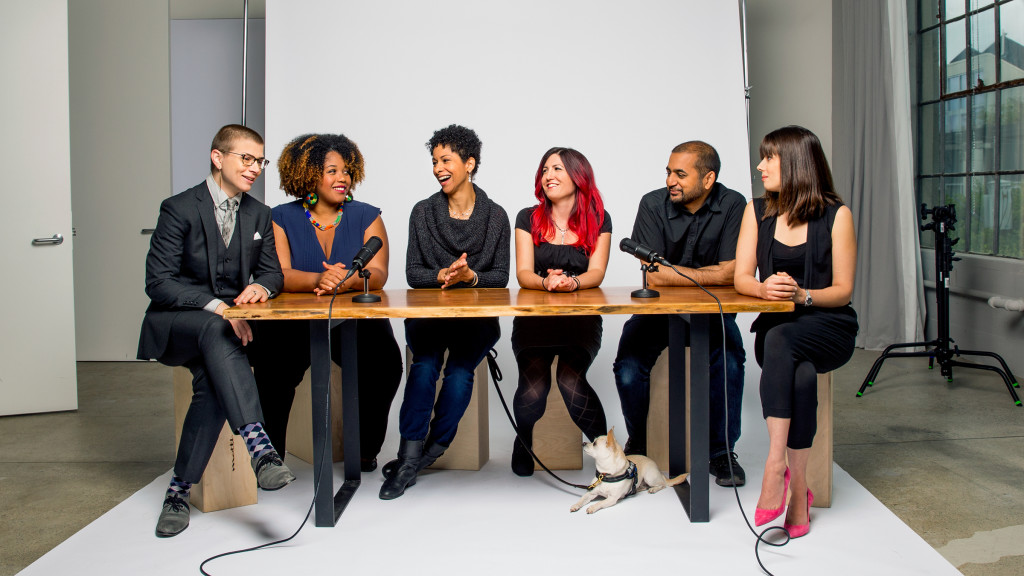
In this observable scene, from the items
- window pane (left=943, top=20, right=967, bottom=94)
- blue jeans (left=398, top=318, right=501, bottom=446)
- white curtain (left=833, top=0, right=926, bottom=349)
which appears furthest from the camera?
white curtain (left=833, top=0, right=926, bottom=349)

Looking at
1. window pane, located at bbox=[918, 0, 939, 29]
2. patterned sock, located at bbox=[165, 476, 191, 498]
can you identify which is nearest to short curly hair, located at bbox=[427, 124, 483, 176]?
patterned sock, located at bbox=[165, 476, 191, 498]

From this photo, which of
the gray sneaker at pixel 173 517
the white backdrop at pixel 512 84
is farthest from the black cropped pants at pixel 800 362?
the white backdrop at pixel 512 84

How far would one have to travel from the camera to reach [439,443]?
2.96 metres

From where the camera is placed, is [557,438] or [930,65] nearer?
[557,438]

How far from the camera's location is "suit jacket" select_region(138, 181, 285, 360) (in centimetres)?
262

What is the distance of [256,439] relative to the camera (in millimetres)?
2447

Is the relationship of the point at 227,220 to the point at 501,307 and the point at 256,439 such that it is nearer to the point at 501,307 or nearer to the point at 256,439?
the point at 256,439

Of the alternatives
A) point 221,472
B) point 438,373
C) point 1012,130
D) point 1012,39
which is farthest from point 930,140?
point 221,472

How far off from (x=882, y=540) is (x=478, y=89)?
3.17 meters

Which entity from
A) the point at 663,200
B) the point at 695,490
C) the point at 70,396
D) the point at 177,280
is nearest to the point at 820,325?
the point at 695,490

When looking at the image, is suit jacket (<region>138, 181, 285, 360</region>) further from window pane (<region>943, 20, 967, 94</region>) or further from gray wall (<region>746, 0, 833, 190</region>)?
window pane (<region>943, 20, 967, 94</region>)

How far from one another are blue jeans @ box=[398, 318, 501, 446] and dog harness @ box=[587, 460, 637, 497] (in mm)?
519

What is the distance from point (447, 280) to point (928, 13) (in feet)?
13.8

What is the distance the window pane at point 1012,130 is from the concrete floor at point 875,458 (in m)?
1.20
